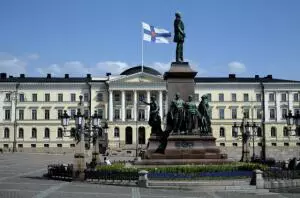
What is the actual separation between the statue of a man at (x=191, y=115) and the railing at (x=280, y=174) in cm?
628

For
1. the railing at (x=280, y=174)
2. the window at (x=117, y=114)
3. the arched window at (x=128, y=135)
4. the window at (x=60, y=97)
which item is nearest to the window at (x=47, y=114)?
the window at (x=60, y=97)

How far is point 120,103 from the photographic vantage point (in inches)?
4309

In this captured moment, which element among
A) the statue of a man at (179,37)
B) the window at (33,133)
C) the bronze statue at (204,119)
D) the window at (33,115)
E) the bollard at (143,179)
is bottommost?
the bollard at (143,179)

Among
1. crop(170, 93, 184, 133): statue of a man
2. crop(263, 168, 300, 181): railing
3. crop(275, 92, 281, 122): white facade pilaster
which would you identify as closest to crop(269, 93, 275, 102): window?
crop(275, 92, 281, 122): white facade pilaster

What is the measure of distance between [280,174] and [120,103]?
8415 cm

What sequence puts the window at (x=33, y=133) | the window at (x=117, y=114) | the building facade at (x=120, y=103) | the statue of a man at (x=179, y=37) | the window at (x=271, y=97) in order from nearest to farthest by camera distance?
the statue of a man at (x=179, y=37) → the building facade at (x=120, y=103) → the window at (x=33, y=133) → the window at (x=117, y=114) → the window at (x=271, y=97)

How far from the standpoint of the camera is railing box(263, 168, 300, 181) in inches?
1024

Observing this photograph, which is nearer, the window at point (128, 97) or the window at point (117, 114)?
the window at point (117, 114)

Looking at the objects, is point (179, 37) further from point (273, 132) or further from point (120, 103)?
point (273, 132)

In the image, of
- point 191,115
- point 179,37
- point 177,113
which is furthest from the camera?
point 179,37

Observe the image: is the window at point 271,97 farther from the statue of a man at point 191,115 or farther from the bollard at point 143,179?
the bollard at point 143,179

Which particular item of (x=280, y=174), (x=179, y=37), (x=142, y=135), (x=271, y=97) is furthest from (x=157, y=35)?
(x=271, y=97)

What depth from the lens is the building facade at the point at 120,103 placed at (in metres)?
108

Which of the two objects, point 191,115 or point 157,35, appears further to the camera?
point 157,35
